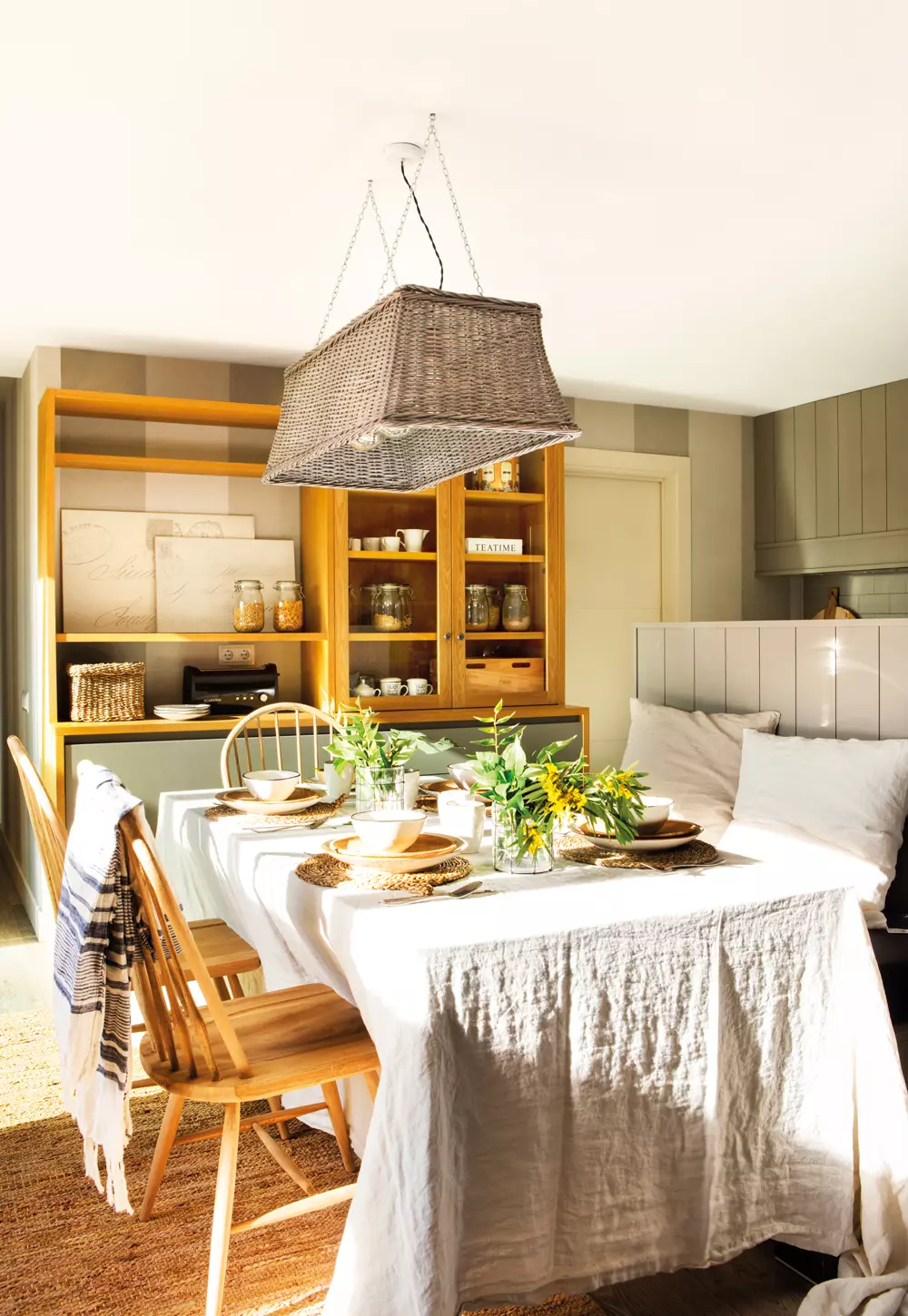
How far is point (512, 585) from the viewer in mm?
4617

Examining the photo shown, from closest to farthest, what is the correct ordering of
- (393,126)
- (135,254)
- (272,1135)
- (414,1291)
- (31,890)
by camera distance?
(414,1291), (393,126), (272,1135), (135,254), (31,890)

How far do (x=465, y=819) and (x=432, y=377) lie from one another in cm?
92

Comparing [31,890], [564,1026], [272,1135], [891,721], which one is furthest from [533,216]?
[31,890]

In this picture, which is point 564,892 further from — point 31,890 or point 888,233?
point 31,890

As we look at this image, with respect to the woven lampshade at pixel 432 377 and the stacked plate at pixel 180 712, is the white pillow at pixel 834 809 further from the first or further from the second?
the stacked plate at pixel 180 712

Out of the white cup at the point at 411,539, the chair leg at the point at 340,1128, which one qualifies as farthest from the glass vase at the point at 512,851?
the white cup at the point at 411,539

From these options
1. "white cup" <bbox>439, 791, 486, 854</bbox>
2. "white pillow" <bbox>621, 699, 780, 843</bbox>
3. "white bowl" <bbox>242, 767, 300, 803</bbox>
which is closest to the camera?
"white cup" <bbox>439, 791, 486, 854</bbox>

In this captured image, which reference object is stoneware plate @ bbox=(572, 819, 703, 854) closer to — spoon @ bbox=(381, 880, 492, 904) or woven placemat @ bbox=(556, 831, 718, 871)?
woven placemat @ bbox=(556, 831, 718, 871)

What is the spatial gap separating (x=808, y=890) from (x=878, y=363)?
324 cm

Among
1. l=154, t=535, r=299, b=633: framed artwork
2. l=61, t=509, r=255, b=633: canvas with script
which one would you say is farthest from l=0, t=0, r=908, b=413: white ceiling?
l=154, t=535, r=299, b=633: framed artwork

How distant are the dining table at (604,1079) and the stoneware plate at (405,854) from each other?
0.30 feet

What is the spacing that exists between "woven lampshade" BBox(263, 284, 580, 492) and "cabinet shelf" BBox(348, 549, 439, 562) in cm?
185

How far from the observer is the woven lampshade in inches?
80.2

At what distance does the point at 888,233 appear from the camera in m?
2.98
